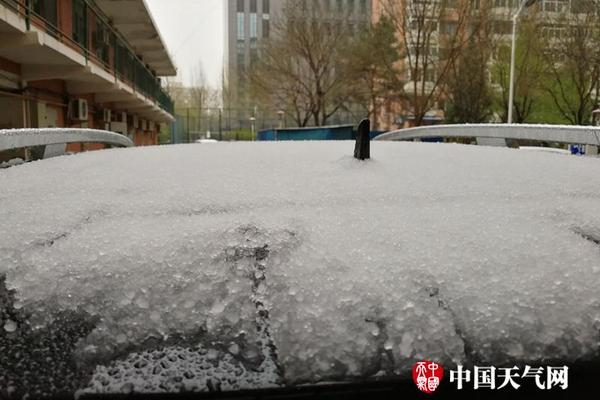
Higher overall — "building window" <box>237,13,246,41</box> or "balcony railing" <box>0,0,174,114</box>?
"building window" <box>237,13,246,41</box>

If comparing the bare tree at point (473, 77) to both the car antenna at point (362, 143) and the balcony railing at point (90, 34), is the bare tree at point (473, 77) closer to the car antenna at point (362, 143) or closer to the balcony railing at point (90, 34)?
the balcony railing at point (90, 34)

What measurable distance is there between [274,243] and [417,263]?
1.10 ft

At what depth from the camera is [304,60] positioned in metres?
29.7

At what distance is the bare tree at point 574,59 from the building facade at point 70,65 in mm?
19343

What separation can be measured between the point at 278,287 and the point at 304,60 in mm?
29916

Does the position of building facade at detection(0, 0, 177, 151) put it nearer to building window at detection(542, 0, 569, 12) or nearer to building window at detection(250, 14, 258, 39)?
building window at detection(542, 0, 569, 12)

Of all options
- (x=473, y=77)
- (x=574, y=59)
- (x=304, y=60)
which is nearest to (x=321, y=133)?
(x=473, y=77)

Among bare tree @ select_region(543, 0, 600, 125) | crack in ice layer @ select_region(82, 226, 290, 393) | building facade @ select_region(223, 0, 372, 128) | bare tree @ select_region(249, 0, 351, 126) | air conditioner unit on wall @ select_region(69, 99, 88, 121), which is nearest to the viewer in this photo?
crack in ice layer @ select_region(82, 226, 290, 393)

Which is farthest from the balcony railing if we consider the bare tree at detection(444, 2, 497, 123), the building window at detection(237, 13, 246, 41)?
the building window at detection(237, 13, 246, 41)

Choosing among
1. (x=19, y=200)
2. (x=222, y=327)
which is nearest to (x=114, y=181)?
(x=19, y=200)

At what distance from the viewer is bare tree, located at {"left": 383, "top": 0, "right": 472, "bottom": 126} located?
23109 mm

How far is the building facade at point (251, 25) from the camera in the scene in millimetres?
29500

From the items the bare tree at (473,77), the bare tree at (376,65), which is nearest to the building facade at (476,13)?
the bare tree at (473,77)

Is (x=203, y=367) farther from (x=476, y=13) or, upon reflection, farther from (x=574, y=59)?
(x=574, y=59)
